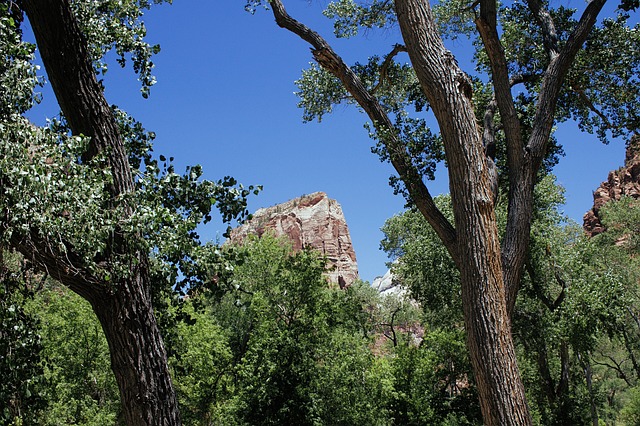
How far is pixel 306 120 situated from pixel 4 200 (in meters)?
6.46

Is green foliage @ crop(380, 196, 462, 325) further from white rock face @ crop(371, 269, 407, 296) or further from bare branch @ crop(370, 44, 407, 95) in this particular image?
white rock face @ crop(371, 269, 407, 296)

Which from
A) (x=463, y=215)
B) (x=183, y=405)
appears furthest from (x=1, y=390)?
(x=183, y=405)

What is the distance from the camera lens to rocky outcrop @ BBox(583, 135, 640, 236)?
71625 millimetres

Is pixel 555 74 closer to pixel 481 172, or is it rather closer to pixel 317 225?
pixel 481 172

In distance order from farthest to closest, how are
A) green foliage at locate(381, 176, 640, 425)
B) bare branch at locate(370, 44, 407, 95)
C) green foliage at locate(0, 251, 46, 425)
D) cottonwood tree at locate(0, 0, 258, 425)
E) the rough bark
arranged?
green foliage at locate(381, 176, 640, 425) < bare branch at locate(370, 44, 407, 95) < green foliage at locate(0, 251, 46, 425) < the rough bark < cottonwood tree at locate(0, 0, 258, 425)

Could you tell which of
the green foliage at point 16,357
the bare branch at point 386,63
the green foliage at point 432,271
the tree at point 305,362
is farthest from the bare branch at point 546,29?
the tree at point 305,362

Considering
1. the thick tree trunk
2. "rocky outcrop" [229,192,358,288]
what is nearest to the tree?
the thick tree trunk

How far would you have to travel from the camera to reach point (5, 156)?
3.11 m

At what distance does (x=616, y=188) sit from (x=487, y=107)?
253 ft

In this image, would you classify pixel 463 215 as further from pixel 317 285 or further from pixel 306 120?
pixel 317 285

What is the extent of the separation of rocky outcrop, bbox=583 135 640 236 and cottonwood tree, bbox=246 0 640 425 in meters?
68.2

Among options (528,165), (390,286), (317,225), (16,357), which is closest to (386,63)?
(528,165)

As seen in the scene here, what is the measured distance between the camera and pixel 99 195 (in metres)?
3.51

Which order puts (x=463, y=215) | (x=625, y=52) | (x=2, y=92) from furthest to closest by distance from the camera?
(x=625, y=52) → (x=463, y=215) → (x=2, y=92)
